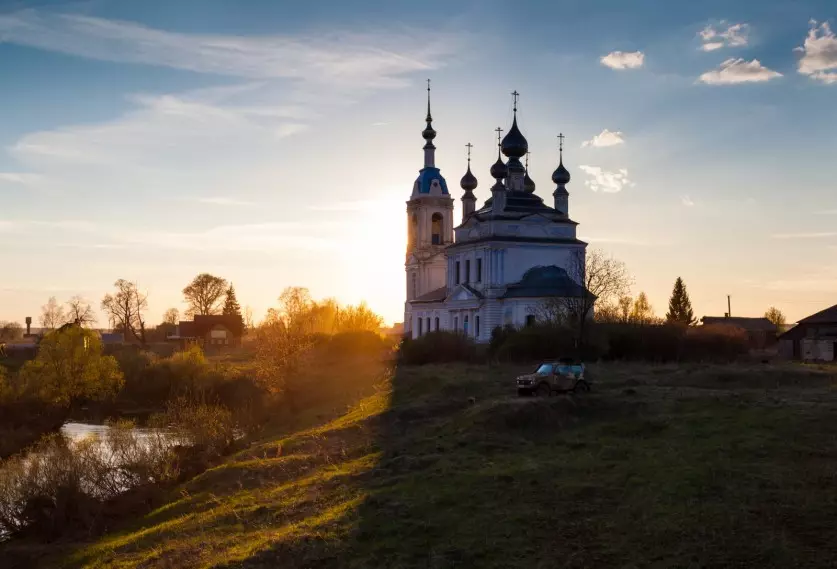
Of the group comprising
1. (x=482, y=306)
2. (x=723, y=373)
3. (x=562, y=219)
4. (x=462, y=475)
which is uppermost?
(x=562, y=219)

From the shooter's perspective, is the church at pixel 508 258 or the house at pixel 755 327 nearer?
A: the church at pixel 508 258

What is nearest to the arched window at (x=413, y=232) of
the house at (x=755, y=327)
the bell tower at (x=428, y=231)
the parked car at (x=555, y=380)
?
the bell tower at (x=428, y=231)

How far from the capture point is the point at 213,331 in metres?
104

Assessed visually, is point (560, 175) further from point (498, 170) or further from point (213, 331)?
point (213, 331)

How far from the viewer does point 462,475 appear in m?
22.0

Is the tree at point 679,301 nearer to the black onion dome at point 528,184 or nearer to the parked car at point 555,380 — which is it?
the black onion dome at point 528,184

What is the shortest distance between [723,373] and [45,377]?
3531 centimetres

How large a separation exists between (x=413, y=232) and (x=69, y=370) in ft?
141

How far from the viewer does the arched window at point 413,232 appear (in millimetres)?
85875

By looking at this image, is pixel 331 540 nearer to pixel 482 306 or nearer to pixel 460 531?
pixel 460 531

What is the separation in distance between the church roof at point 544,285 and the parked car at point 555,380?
29.3 meters

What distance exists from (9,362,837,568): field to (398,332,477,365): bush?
70.9 ft

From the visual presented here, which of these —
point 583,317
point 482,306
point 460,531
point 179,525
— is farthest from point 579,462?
point 482,306

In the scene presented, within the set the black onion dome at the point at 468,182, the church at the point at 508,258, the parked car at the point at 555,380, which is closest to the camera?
the parked car at the point at 555,380
